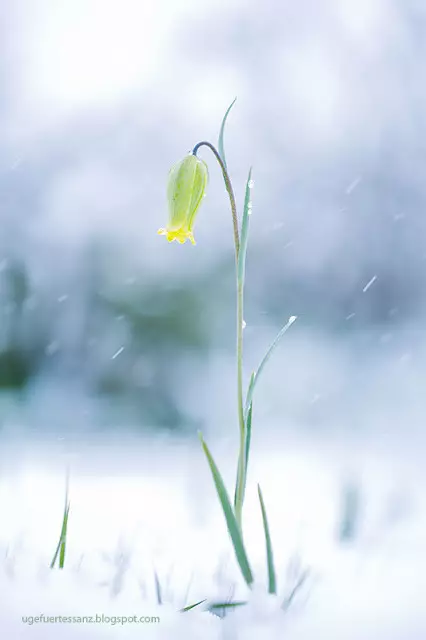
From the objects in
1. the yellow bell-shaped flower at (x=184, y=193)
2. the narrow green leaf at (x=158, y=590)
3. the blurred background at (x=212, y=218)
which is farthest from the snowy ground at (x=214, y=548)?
the blurred background at (x=212, y=218)

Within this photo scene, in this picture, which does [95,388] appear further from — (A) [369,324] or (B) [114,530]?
(B) [114,530]

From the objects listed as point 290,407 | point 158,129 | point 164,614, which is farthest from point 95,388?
point 164,614

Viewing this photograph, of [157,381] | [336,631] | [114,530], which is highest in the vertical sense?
[157,381]

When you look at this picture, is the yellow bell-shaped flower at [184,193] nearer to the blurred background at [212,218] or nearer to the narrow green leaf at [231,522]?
the narrow green leaf at [231,522]

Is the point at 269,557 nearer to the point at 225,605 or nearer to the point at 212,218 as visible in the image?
the point at 225,605

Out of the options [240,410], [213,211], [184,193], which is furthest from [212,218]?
[240,410]

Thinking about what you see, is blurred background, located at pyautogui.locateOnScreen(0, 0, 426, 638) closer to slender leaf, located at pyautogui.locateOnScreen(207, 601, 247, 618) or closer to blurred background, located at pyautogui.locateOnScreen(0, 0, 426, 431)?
blurred background, located at pyautogui.locateOnScreen(0, 0, 426, 431)
